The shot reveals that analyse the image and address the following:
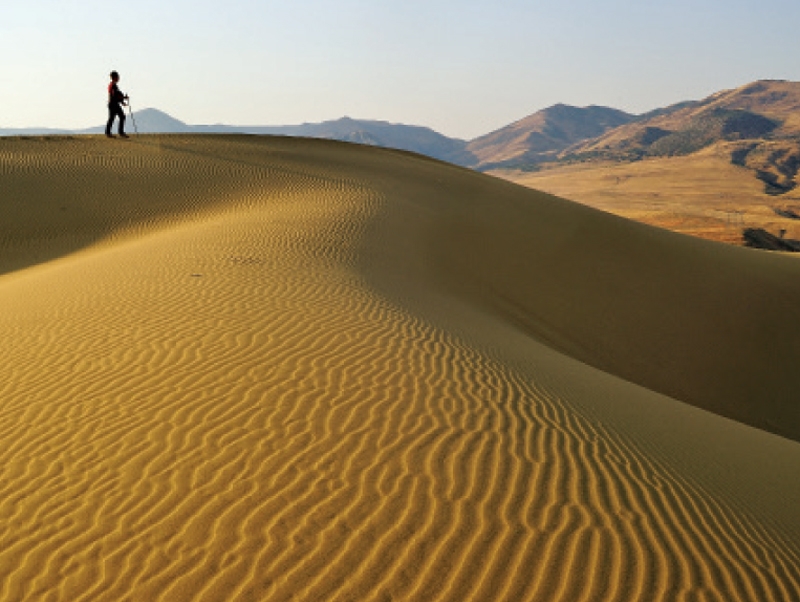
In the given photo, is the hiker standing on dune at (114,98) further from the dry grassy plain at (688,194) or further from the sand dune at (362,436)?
the dry grassy plain at (688,194)

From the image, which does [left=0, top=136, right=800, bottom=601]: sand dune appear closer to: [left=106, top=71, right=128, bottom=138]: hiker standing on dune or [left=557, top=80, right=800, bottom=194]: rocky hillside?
[left=106, top=71, right=128, bottom=138]: hiker standing on dune

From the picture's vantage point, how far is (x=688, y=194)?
87.4 m

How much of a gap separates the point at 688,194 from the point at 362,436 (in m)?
91.2

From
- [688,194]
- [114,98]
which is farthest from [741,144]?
[114,98]

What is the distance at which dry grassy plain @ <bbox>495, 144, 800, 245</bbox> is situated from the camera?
46.4 m

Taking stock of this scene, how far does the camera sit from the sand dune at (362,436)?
3688 mm

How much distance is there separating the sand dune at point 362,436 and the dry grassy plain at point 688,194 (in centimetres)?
2697

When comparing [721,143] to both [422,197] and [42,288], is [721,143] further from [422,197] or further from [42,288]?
[42,288]

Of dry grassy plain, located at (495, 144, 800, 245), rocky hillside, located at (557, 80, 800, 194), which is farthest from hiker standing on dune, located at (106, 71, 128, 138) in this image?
rocky hillside, located at (557, 80, 800, 194)

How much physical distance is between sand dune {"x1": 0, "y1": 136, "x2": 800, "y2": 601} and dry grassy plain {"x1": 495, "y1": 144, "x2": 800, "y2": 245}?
1062 inches

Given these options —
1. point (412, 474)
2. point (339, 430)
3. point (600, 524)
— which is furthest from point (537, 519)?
point (339, 430)

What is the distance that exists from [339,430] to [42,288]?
746 centimetres

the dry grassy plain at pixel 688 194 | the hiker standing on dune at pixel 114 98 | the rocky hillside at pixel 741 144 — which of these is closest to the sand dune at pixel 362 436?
the hiker standing on dune at pixel 114 98

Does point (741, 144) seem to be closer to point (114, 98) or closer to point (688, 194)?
point (688, 194)
